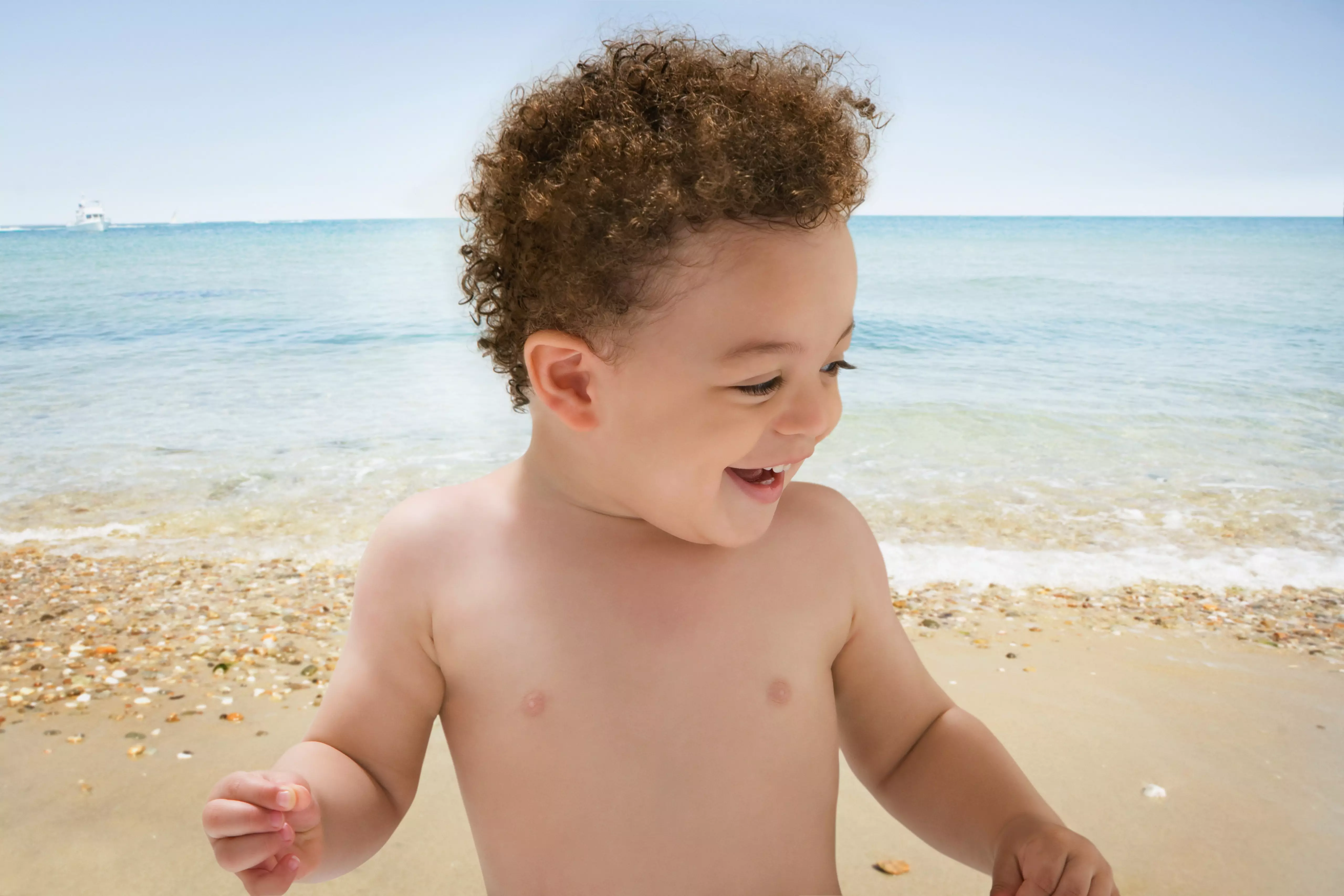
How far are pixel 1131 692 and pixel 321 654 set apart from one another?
192 cm

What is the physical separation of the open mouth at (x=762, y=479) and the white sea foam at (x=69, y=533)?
132 inches

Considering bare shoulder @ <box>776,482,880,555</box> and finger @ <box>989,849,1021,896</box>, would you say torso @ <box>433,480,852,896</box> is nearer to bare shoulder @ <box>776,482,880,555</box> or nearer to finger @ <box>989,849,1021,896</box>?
bare shoulder @ <box>776,482,880,555</box>

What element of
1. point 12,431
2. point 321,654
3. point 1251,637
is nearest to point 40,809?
point 321,654

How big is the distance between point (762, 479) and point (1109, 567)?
2573mm

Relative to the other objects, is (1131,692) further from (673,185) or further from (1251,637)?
(673,185)

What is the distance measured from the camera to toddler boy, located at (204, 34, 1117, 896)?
1017 mm

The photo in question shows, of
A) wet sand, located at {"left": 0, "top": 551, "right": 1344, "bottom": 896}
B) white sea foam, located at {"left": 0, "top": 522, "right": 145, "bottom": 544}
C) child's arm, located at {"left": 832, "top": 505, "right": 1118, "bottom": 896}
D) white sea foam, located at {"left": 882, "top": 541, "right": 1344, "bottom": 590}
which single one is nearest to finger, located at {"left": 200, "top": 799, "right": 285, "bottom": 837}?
wet sand, located at {"left": 0, "top": 551, "right": 1344, "bottom": 896}

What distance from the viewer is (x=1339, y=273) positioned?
16719 mm

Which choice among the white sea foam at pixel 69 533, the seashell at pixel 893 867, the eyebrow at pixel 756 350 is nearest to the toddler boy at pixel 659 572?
the eyebrow at pixel 756 350

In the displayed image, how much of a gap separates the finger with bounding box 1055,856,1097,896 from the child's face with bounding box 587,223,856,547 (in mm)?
469

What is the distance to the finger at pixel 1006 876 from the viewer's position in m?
1.07

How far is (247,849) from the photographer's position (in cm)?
92

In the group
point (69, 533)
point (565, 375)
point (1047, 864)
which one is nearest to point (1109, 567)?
point (1047, 864)

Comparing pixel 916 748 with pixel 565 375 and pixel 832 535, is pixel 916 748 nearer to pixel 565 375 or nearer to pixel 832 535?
pixel 832 535
